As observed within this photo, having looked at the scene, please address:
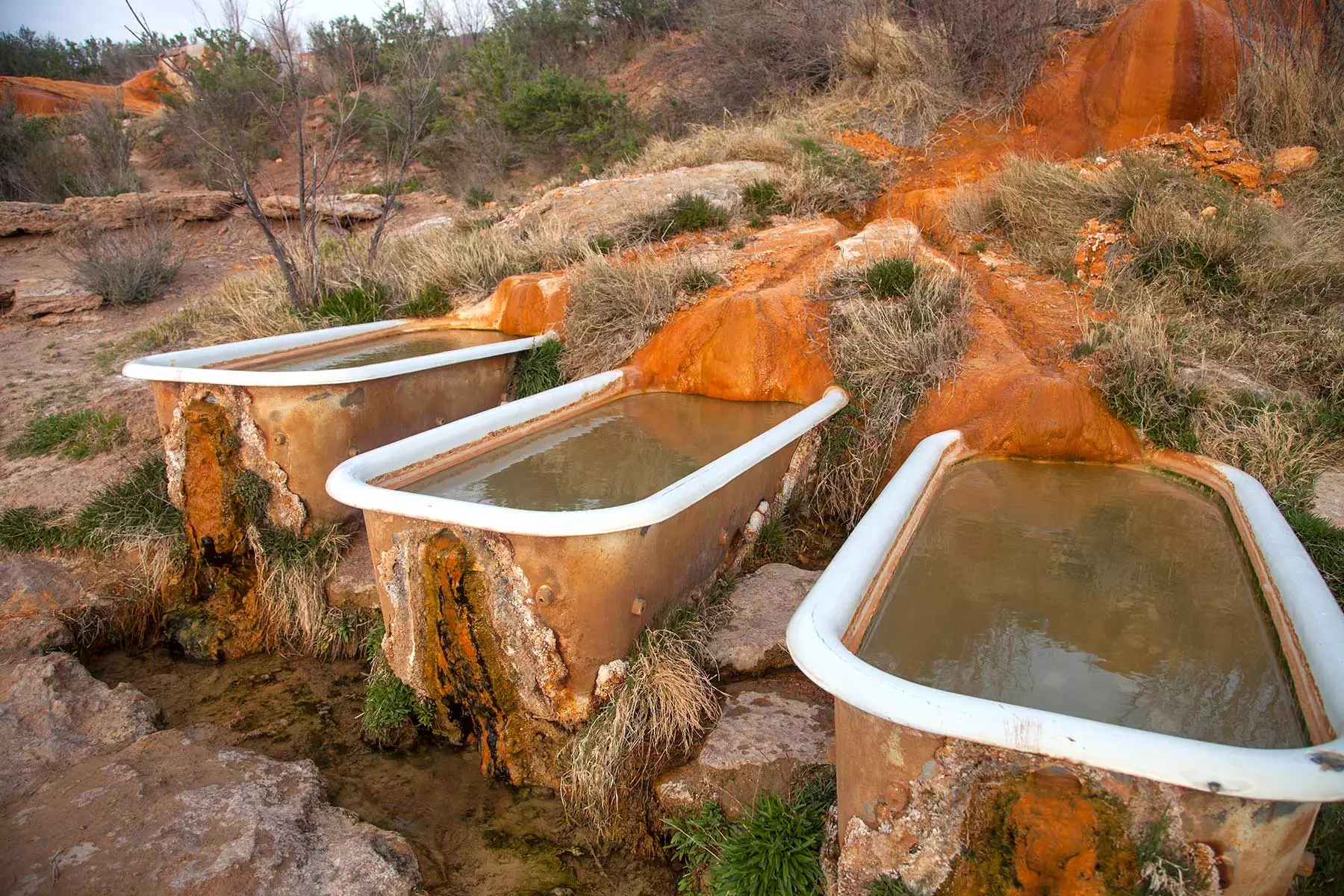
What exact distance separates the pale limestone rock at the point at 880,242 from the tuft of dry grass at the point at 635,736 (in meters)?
3.23

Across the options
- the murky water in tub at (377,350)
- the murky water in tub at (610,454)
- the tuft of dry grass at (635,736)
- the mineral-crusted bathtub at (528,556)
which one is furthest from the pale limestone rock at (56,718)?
the tuft of dry grass at (635,736)

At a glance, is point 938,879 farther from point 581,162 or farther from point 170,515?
point 581,162

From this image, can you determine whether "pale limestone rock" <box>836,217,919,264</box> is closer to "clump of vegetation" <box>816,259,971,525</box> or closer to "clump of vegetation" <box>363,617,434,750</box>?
"clump of vegetation" <box>816,259,971,525</box>

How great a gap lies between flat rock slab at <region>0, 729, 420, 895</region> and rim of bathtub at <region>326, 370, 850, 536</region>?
3.48 ft

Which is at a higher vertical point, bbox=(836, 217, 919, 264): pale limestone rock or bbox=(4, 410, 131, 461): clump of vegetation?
bbox=(836, 217, 919, 264): pale limestone rock

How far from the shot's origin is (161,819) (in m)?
2.66

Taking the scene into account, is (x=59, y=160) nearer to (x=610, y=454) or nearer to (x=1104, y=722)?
(x=610, y=454)

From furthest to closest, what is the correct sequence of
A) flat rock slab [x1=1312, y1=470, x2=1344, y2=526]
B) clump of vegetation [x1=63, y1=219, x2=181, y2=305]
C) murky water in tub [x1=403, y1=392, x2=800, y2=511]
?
clump of vegetation [x1=63, y1=219, x2=181, y2=305] → flat rock slab [x1=1312, y1=470, x2=1344, y2=526] → murky water in tub [x1=403, y1=392, x2=800, y2=511]

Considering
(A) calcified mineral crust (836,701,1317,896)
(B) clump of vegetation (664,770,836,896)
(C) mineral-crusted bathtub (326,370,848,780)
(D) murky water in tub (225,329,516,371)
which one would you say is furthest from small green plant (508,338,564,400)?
(A) calcified mineral crust (836,701,1317,896)

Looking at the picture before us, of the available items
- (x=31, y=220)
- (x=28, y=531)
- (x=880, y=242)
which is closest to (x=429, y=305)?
(x=28, y=531)

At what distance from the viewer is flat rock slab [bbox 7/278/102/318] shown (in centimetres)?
723

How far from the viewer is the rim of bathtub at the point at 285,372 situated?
3.93 meters

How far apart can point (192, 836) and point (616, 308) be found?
3.53 m

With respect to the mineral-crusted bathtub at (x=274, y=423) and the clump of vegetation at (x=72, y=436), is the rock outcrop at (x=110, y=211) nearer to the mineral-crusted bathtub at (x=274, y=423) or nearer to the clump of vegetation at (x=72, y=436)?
the clump of vegetation at (x=72, y=436)
